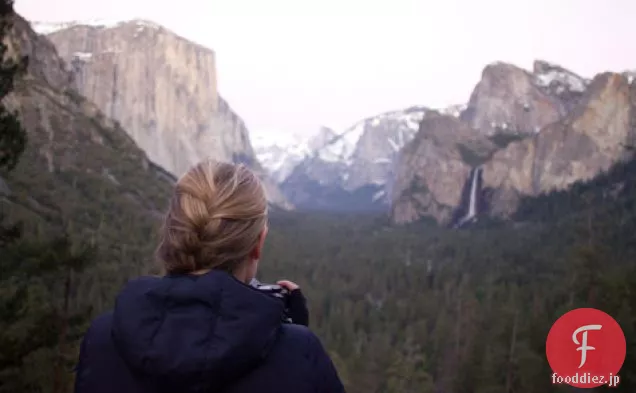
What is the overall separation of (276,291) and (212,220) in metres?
0.42

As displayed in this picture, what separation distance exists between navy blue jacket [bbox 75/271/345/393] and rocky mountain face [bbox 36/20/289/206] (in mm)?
172429

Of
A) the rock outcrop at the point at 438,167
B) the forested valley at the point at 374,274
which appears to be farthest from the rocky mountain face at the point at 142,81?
the rock outcrop at the point at 438,167

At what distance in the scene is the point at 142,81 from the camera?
177 meters

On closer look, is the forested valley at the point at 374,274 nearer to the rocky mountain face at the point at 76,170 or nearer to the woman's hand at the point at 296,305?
the rocky mountain face at the point at 76,170

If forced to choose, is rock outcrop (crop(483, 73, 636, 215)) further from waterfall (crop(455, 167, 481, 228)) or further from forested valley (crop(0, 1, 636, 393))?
waterfall (crop(455, 167, 481, 228))

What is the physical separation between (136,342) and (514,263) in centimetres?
9869

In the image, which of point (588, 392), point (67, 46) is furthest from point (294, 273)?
point (67, 46)

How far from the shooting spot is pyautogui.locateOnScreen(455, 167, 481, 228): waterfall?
171 m

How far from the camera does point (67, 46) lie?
178750 millimetres

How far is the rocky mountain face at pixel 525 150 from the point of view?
136375 millimetres

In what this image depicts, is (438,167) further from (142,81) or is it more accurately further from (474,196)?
(142,81)

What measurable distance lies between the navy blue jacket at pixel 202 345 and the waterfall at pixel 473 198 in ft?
565

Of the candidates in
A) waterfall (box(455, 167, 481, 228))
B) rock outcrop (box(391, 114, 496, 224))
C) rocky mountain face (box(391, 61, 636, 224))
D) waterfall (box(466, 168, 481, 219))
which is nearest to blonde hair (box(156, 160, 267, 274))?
rocky mountain face (box(391, 61, 636, 224))

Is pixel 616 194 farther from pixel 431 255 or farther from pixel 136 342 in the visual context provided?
pixel 136 342
